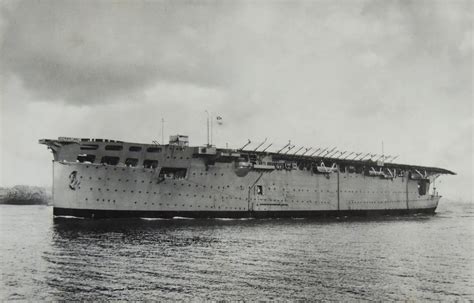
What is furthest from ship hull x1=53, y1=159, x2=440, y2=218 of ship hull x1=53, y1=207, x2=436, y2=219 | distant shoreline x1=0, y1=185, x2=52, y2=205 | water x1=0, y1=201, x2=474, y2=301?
distant shoreline x1=0, y1=185, x2=52, y2=205

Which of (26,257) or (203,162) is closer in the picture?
(26,257)

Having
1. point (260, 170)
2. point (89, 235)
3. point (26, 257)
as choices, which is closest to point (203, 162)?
point (260, 170)

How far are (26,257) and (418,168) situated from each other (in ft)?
135

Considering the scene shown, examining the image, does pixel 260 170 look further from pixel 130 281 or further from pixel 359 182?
pixel 130 281

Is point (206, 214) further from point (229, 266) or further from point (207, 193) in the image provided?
point (229, 266)

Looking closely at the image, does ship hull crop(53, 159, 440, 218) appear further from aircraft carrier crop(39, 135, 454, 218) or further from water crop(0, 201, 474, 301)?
water crop(0, 201, 474, 301)

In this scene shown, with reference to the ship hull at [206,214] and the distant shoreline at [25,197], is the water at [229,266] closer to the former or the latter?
the ship hull at [206,214]

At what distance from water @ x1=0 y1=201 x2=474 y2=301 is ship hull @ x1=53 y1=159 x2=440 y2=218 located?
222 inches

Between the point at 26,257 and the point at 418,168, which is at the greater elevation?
the point at 418,168

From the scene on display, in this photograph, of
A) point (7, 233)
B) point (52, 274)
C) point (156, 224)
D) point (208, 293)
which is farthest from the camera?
point (156, 224)

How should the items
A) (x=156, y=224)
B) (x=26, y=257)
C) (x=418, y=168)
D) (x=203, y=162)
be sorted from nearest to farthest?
(x=26, y=257) < (x=156, y=224) < (x=203, y=162) < (x=418, y=168)

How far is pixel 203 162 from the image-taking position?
103ft

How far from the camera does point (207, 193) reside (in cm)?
3155

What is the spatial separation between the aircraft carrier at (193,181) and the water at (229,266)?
5818mm
